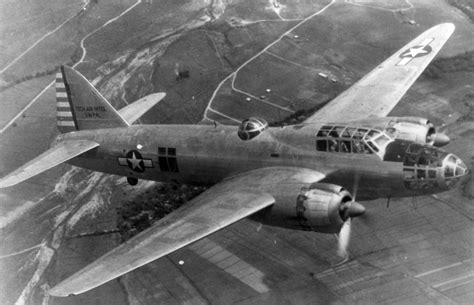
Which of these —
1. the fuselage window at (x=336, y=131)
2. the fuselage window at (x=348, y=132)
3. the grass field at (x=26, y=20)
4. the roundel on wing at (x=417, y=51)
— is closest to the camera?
the fuselage window at (x=348, y=132)

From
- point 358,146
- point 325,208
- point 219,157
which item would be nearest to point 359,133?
point 358,146

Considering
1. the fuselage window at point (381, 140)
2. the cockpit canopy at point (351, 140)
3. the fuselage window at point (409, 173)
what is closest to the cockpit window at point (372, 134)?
the cockpit canopy at point (351, 140)

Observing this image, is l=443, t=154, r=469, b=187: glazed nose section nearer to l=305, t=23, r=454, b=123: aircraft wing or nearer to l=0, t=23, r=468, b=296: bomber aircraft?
l=0, t=23, r=468, b=296: bomber aircraft

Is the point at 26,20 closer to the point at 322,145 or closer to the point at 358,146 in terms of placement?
the point at 322,145

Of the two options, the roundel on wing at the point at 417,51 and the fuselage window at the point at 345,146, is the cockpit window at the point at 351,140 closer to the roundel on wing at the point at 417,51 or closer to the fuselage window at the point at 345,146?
the fuselage window at the point at 345,146

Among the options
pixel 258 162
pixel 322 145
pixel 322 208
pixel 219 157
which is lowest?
pixel 322 208

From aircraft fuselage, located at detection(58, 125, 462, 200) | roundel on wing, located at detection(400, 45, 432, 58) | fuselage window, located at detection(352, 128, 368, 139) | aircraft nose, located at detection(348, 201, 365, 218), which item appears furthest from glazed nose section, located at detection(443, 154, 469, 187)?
roundel on wing, located at detection(400, 45, 432, 58)

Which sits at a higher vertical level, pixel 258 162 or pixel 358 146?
pixel 358 146

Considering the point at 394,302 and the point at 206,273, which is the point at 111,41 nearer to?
the point at 206,273
